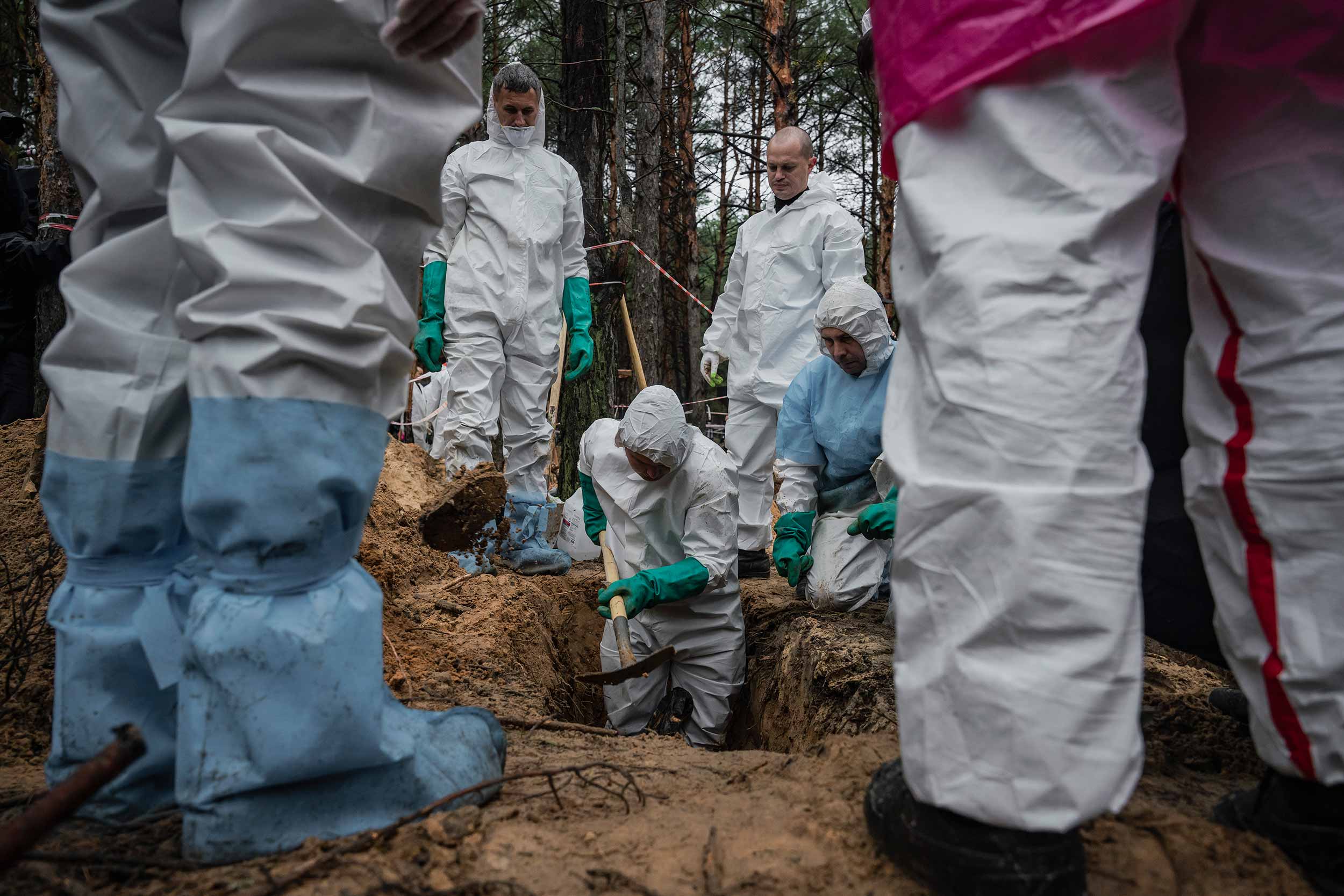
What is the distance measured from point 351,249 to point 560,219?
A: 145 inches

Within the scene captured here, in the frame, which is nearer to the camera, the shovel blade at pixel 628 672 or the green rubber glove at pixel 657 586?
the shovel blade at pixel 628 672

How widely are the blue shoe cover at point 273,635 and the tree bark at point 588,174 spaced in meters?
5.56

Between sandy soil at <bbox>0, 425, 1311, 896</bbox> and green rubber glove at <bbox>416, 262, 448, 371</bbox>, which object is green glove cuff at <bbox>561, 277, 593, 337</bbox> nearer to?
green rubber glove at <bbox>416, 262, 448, 371</bbox>

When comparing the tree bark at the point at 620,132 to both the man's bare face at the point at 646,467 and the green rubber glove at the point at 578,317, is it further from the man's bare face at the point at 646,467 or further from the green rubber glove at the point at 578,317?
the man's bare face at the point at 646,467

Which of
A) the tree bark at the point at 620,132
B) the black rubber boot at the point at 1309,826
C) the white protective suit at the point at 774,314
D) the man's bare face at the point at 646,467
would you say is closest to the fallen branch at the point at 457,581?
the man's bare face at the point at 646,467

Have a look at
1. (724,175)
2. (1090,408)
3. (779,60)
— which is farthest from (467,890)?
(724,175)

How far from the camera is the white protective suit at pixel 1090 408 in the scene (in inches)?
37.2

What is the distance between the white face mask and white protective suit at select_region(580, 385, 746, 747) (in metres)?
1.69

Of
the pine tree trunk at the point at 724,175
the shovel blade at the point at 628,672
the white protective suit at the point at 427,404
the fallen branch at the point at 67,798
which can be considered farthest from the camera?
the pine tree trunk at the point at 724,175

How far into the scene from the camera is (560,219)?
15.6ft

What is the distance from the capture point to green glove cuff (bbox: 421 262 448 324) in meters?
4.50

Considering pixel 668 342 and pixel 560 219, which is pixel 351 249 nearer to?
pixel 560 219

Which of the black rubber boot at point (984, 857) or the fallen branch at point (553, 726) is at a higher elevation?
the black rubber boot at point (984, 857)

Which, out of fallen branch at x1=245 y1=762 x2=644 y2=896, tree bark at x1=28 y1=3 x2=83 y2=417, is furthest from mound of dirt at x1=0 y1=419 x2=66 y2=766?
tree bark at x1=28 y1=3 x2=83 y2=417
